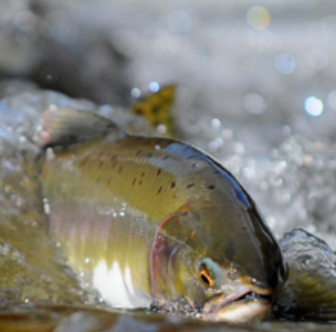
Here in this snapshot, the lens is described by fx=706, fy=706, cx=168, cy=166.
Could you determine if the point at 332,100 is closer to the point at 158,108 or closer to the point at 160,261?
the point at 158,108

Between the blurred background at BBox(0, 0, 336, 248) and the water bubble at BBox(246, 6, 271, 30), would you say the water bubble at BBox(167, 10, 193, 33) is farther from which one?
the water bubble at BBox(246, 6, 271, 30)

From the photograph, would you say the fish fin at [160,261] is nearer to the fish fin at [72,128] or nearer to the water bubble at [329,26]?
the fish fin at [72,128]

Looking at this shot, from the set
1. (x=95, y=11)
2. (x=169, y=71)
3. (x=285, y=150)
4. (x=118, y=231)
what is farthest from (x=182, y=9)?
(x=118, y=231)

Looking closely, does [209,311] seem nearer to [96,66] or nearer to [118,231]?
[118,231]

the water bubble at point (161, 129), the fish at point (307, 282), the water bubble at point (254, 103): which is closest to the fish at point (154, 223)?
the fish at point (307, 282)

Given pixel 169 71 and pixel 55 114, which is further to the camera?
pixel 169 71
